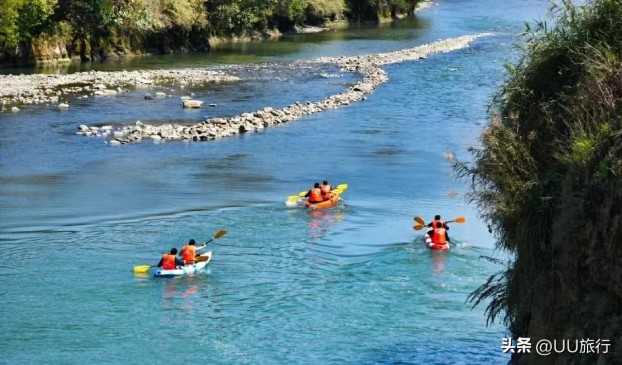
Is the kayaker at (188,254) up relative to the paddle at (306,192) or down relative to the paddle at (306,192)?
down

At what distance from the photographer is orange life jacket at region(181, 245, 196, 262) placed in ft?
73.4

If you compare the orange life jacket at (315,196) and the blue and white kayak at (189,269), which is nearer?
the blue and white kayak at (189,269)

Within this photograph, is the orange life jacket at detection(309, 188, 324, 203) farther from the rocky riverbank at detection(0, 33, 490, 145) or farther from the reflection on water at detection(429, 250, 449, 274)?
the rocky riverbank at detection(0, 33, 490, 145)

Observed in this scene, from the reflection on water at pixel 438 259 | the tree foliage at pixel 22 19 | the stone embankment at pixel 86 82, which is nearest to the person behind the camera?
the reflection on water at pixel 438 259

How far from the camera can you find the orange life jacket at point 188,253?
22375 millimetres

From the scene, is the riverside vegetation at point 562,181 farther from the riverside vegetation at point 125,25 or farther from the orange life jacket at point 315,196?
the riverside vegetation at point 125,25

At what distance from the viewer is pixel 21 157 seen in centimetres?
3456

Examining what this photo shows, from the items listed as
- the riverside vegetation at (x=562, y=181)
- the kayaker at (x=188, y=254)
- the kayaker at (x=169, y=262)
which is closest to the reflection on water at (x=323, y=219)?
the kayaker at (x=188, y=254)

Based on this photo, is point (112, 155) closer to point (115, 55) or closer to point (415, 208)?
point (415, 208)

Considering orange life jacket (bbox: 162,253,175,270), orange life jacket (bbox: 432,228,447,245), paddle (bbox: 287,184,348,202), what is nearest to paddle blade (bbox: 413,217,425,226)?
orange life jacket (bbox: 432,228,447,245)

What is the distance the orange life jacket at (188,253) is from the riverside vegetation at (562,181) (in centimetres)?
894

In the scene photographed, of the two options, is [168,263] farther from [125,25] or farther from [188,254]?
[125,25]

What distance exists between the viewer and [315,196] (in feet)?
91.9

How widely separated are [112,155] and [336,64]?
3153 cm
